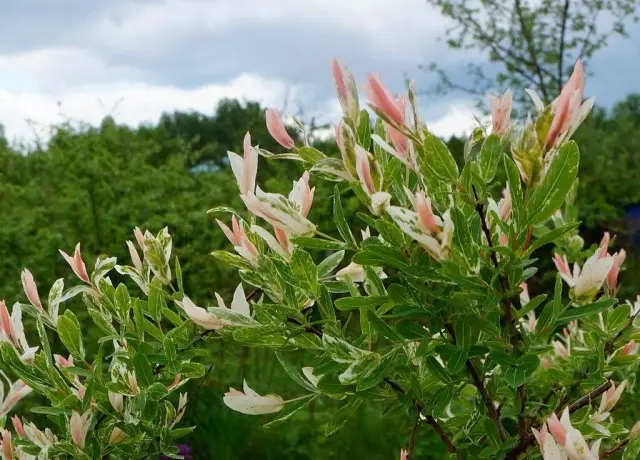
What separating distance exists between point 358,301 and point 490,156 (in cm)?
29

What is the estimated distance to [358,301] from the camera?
1.29m

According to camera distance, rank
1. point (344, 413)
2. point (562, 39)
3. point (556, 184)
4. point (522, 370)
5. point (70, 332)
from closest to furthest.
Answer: point (556, 184) → point (522, 370) → point (344, 413) → point (70, 332) → point (562, 39)

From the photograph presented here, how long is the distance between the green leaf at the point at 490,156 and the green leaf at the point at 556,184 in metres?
0.08

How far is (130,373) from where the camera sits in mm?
1631

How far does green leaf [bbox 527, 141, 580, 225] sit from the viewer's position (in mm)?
1166

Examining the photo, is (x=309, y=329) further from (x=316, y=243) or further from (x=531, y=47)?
(x=531, y=47)

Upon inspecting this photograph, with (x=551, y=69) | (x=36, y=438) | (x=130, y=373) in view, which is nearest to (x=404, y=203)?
(x=130, y=373)

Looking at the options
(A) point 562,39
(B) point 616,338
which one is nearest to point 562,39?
(A) point 562,39

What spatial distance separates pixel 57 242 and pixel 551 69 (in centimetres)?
1017

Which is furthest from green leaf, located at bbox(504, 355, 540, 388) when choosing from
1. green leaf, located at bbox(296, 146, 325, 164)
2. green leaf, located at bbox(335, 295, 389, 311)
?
green leaf, located at bbox(296, 146, 325, 164)

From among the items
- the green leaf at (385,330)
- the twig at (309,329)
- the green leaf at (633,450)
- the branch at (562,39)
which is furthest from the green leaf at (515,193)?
the branch at (562,39)

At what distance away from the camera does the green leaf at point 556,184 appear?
3.83ft

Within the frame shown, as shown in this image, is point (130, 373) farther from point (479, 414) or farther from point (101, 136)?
point (101, 136)

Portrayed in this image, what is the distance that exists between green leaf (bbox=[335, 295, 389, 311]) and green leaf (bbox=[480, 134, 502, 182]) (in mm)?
245
